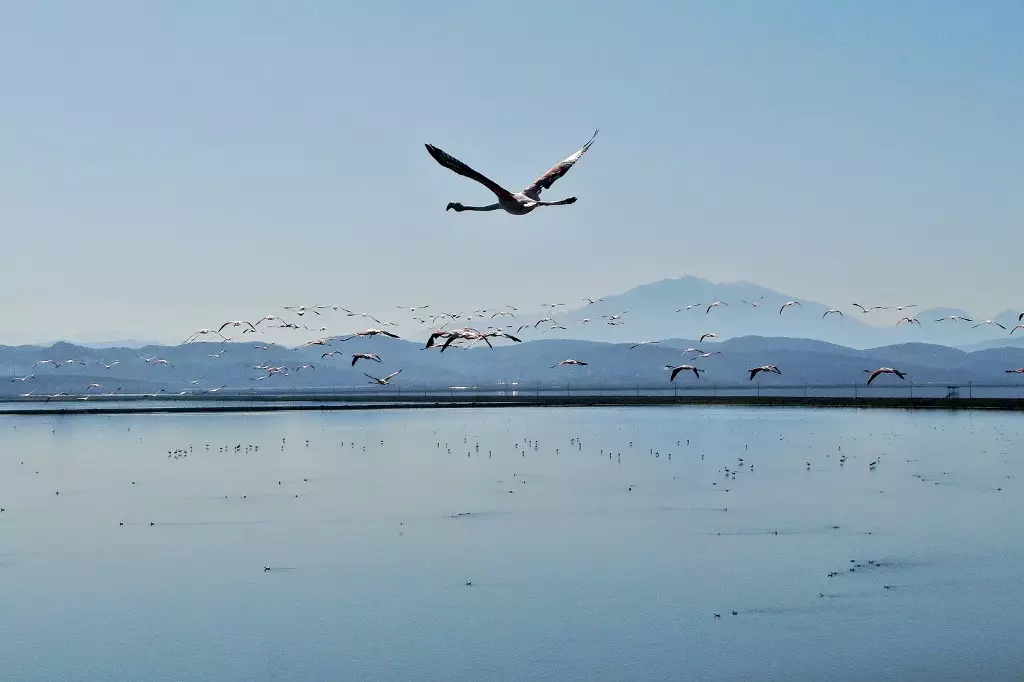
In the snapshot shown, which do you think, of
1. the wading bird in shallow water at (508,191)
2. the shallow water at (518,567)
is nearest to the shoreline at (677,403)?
the shallow water at (518,567)

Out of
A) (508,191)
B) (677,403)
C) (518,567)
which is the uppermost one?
(508,191)

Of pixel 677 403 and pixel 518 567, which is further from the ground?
pixel 677 403

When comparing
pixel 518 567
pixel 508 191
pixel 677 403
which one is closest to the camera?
pixel 508 191

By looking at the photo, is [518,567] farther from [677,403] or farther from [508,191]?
[677,403]

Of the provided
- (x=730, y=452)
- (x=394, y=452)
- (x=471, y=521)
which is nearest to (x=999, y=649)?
(x=471, y=521)

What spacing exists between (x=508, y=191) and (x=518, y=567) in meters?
20.1

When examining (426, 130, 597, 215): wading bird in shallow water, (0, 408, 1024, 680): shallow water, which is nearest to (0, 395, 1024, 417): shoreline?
(0, 408, 1024, 680): shallow water

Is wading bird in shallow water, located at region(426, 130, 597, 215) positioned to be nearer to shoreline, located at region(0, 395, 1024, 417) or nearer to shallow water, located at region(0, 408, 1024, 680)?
shallow water, located at region(0, 408, 1024, 680)

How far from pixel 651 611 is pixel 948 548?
46.8ft

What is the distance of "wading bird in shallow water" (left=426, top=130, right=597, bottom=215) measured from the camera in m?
16.3

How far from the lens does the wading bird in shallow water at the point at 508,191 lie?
53.6ft

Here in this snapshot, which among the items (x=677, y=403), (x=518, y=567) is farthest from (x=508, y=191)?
(x=677, y=403)

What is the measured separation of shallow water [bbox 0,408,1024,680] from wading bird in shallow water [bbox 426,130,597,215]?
1053 cm

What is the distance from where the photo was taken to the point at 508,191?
1744 centimetres
